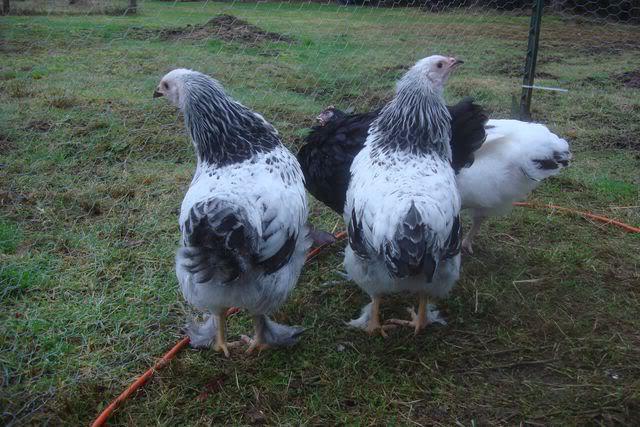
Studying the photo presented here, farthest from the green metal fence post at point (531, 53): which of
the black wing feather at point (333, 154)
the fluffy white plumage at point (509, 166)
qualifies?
the black wing feather at point (333, 154)

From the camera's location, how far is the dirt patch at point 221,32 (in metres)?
7.87

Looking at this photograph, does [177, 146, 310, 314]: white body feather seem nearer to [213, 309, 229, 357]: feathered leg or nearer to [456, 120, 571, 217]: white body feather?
[213, 309, 229, 357]: feathered leg

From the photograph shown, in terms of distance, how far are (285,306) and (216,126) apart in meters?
1.09

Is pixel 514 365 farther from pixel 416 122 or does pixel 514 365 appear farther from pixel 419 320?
pixel 416 122

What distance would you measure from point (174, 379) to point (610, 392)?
1948 millimetres

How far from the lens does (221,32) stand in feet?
26.5

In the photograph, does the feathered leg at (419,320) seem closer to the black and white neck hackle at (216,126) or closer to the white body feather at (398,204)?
the white body feather at (398,204)

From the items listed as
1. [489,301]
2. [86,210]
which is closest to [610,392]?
[489,301]

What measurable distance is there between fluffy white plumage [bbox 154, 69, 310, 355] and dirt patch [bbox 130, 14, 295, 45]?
18.4ft

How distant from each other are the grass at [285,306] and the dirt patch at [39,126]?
63 mm

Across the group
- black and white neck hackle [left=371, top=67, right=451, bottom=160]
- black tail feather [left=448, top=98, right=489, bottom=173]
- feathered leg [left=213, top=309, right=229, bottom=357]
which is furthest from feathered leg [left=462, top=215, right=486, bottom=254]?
feathered leg [left=213, top=309, right=229, bottom=357]

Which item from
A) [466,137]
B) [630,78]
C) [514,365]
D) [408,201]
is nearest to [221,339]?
[408,201]

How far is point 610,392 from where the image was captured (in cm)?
223

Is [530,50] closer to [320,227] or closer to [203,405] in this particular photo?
[320,227]
